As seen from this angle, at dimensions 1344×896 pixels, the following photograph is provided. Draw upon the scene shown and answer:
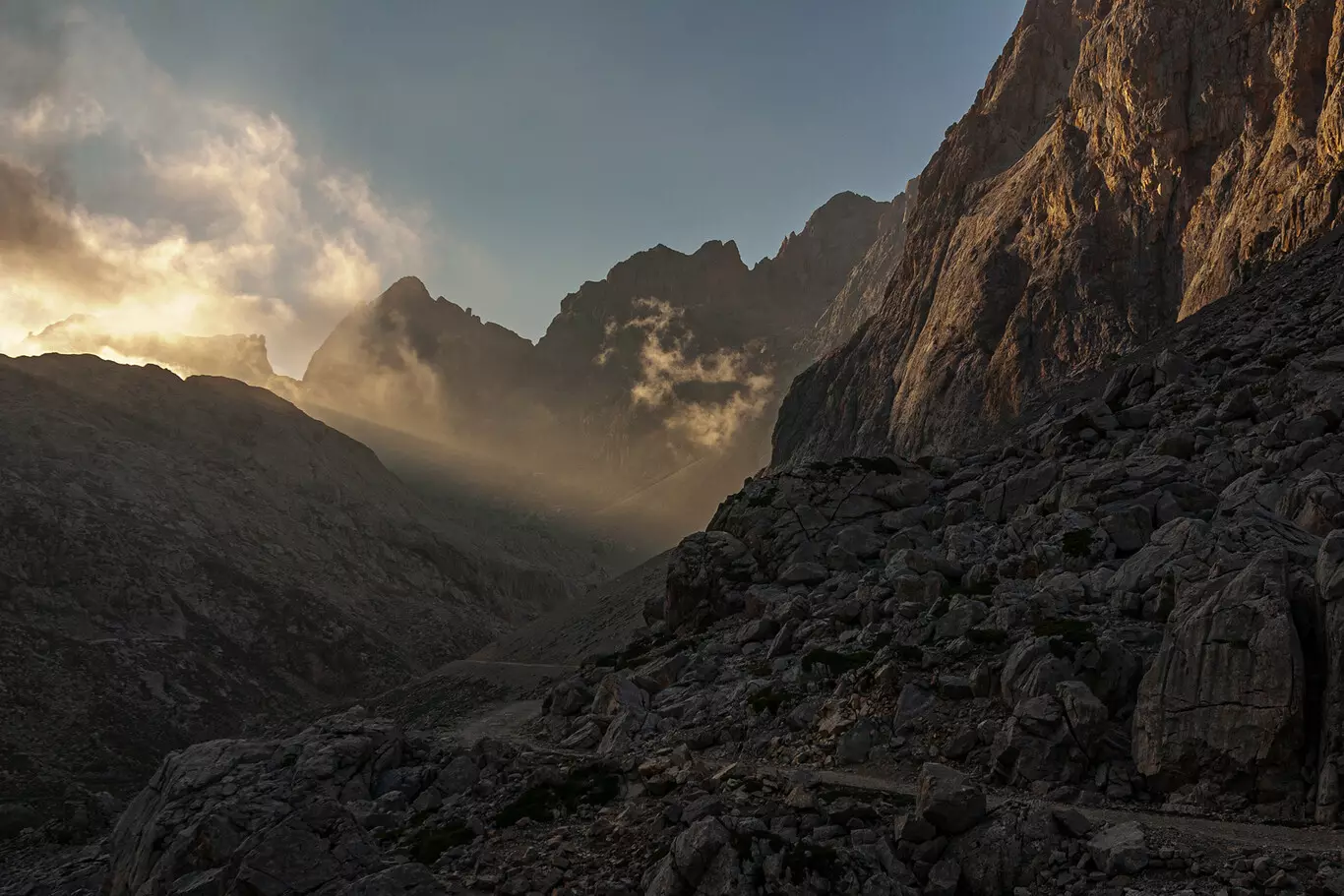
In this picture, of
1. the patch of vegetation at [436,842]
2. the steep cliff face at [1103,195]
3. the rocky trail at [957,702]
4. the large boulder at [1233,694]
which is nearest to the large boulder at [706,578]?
the rocky trail at [957,702]

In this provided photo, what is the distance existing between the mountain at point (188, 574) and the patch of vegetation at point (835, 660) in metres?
56.4

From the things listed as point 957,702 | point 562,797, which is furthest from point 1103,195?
point 562,797

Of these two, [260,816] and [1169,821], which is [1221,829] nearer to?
[1169,821]

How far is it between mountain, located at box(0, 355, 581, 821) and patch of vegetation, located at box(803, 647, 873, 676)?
5639 centimetres

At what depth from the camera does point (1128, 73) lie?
97.1 meters

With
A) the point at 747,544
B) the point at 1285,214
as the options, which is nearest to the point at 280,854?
the point at 747,544

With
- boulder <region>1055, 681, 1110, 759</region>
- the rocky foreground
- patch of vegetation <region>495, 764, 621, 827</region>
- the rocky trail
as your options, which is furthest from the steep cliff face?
patch of vegetation <region>495, 764, 621, 827</region>

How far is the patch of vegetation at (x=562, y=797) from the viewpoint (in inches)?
962

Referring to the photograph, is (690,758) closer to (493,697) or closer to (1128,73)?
(493,697)

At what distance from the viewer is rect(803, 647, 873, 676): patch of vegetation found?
32.1 metres

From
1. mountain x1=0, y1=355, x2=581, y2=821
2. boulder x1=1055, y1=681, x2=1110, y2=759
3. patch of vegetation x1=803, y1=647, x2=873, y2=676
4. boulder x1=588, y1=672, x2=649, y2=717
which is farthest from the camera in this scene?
mountain x1=0, y1=355, x2=581, y2=821

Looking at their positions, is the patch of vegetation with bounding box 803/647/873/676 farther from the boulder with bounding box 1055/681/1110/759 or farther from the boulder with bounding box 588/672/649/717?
the boulder with bounding box 1055/681/1110/759

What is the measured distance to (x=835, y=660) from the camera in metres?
32.8

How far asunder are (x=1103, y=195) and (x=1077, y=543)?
84192mm
